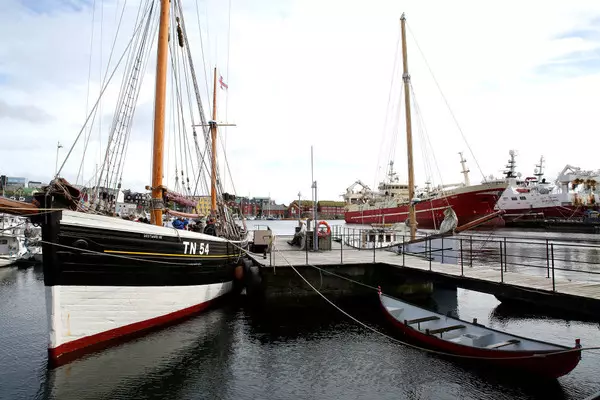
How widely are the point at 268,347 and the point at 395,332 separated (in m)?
4.53

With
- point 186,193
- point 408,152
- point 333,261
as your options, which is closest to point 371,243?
point 408,152

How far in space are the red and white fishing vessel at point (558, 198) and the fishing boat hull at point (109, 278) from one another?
68732 millimetres

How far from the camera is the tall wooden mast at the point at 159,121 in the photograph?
42.6ft

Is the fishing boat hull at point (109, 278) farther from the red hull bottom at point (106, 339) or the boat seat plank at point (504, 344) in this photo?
the boat seat plank at point (504, 344)

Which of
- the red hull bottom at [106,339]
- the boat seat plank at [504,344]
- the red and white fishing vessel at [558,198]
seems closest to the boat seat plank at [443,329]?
the boat seat plank at [504,344]

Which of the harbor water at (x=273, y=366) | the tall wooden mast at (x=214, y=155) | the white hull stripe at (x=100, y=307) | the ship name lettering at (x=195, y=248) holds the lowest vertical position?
the harbor water at (x=273, y=366)

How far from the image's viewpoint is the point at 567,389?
28.7 ft

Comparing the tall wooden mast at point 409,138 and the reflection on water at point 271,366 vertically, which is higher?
the tall wooden mast at point 409,138

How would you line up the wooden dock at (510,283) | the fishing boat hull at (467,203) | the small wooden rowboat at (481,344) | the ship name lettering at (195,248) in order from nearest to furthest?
the small wooden rowboat at (481,344), the wooden dock at (510,283), the ship name lettering at (195,248), the fishing boat hull at (467,203)

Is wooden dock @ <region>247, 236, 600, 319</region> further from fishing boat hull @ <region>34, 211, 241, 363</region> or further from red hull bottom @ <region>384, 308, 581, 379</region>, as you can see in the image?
fishing boat hull @ <region>34, 211, 241, 363</region>

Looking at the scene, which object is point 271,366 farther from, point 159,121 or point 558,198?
point 558,198

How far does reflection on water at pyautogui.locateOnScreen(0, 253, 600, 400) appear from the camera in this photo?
8.71m

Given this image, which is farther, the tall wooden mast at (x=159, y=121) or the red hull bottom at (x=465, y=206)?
the red hull bottom at (x=465, y=206)

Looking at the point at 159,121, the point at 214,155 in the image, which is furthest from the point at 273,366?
the point at 214,155
